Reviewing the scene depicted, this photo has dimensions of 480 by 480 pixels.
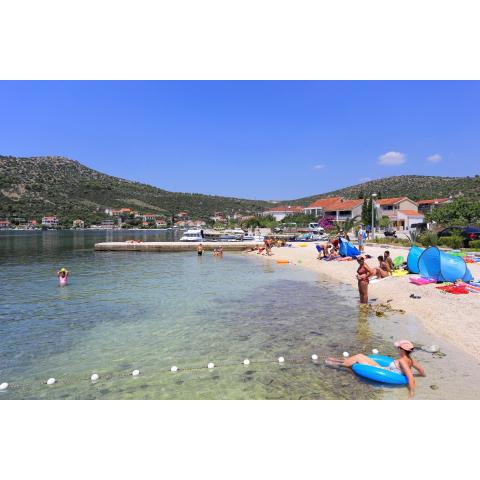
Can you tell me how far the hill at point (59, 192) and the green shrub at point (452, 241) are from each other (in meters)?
150

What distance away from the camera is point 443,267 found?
1548 centimetres

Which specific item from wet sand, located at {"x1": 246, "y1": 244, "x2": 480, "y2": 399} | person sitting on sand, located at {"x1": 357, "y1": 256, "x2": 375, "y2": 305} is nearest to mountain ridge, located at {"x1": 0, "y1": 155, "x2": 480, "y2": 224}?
wet sand, located at {"x1": 246, "y1": 244, "x2": 480, "y2": 399}

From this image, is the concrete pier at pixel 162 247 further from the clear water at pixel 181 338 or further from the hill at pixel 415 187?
the hill at pixel 415 187

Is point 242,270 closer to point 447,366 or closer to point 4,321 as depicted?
point 4,321

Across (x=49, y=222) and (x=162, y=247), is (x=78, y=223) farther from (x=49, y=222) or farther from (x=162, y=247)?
(x=162, y=247)

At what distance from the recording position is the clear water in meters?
7.58

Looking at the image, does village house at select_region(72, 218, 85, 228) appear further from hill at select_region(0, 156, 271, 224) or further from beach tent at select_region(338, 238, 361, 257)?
beach tent at select_region(338, 238, 361, 257)

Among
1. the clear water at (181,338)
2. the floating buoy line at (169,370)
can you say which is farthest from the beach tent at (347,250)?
the floating buoy line at (169,370)

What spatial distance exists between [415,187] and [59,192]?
139 metres

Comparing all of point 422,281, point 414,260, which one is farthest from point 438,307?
point 414,260

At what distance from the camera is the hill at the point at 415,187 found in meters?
97.7

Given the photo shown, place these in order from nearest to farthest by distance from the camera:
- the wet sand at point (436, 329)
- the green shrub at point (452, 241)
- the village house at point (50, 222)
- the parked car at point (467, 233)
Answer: the wet sand at point (436, 329) < the green shrub at point (452, 241) < the parked car at point (467, 233) < the village house at point (50, 222)
